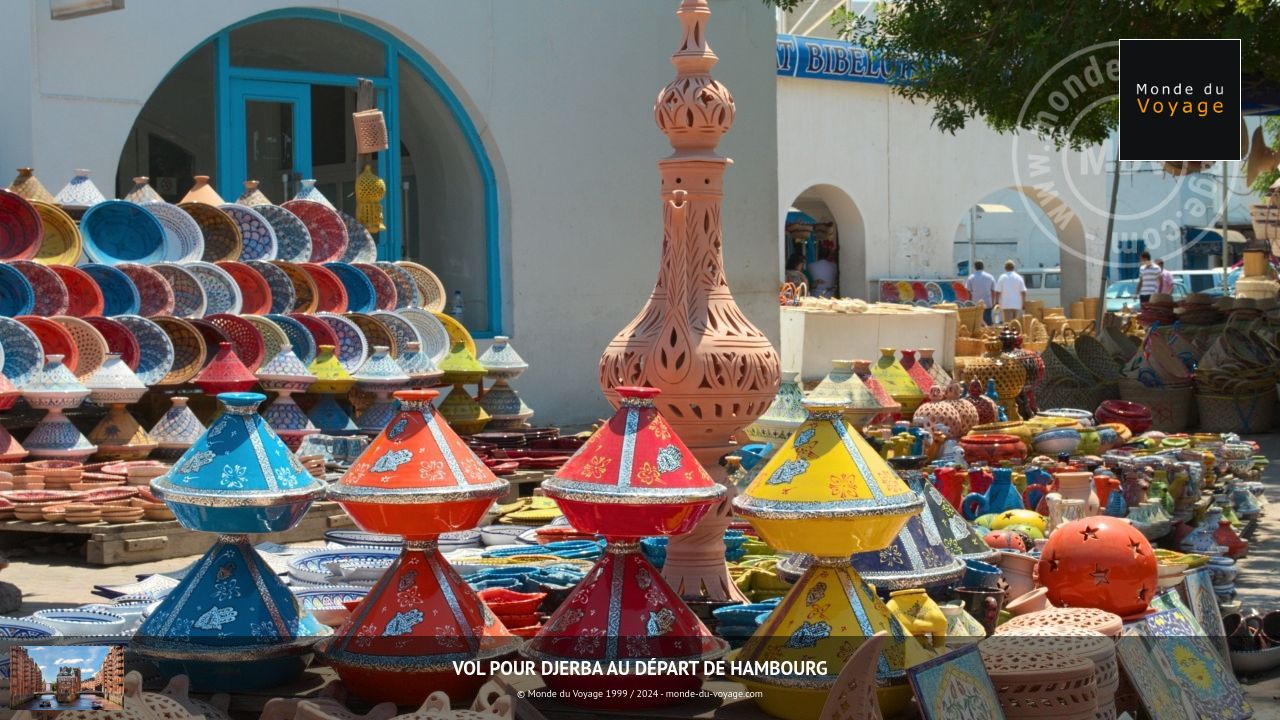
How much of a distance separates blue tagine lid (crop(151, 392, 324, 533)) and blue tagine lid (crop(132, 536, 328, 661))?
4.0 inches

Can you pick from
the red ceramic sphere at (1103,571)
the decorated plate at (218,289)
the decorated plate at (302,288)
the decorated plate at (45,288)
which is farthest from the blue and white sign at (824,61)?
the red ceramic sphere at (1103,571)

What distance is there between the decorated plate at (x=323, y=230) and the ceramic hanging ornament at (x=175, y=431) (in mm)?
2179

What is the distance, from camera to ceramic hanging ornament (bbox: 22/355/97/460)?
7594 millimetres

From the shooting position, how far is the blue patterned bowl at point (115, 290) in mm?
8711

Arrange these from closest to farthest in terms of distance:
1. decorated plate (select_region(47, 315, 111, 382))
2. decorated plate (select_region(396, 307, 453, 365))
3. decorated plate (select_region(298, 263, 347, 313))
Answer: decorated plate (select_region(47, 315, 111, 382)) < decorated plate (select_region(298, 263, 347, 313)) < decorated plate (select_region(396, 307, 453, 365))

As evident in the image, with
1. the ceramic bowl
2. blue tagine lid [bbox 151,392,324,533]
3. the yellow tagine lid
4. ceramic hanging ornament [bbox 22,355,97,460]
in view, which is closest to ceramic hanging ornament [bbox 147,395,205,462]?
ceramic hanging ornament [bbox 22,355,97,460]

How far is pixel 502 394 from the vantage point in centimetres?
984

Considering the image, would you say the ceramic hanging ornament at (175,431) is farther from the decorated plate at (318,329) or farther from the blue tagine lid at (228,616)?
the blue tagine lid at (228,616)

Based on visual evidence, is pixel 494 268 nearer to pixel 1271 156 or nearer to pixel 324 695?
pixel 1271 156

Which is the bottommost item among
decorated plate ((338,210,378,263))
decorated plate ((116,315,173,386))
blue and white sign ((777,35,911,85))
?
decorated plate ((116,315,173,386))

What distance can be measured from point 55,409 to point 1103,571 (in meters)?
5.32

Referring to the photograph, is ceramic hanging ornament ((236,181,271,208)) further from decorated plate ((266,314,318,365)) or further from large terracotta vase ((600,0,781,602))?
large terracotta vase ((600,0,781,602))

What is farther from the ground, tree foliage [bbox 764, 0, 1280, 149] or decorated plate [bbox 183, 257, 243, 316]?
tree foliage [bbox 764, 0, 1280, 149]

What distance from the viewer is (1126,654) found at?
14.1 ft
